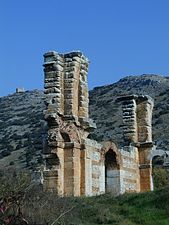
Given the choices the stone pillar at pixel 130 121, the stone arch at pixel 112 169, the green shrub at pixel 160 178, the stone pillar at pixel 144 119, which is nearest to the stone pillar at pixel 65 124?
the stone arch at pixel 112 169

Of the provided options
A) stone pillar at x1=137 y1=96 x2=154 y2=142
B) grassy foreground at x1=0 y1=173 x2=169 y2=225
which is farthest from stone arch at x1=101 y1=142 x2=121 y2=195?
grassy foreground at x1=0 y1=173 x2=169 y2=225

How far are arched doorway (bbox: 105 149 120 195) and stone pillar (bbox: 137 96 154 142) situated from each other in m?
2.69

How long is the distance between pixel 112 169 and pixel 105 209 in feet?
22.1

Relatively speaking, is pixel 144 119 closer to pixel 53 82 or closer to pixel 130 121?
pixel 130 121

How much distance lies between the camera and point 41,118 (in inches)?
2228

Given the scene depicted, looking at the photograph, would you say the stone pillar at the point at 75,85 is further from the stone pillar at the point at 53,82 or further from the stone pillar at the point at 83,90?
the stone pillar at the point at 53,82

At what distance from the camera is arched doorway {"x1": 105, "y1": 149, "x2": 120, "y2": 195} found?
20270mm

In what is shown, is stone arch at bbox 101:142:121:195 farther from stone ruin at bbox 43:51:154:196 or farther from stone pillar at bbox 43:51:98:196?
stone pillar at bbox 43:51:98:196

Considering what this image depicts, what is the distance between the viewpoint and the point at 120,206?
14.6 meters

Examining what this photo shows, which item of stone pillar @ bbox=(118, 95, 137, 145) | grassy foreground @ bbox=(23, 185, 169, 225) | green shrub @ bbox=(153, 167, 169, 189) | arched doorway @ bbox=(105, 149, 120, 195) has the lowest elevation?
grassy foreground @ bbox=(23, 185, 169, 225)

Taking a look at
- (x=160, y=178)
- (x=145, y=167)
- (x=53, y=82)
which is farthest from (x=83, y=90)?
(x=160, y=178)

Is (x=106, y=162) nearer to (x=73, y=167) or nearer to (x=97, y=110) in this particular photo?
(x=73, y=167)

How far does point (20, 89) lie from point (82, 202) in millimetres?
70816

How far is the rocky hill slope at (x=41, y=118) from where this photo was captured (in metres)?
43.7
